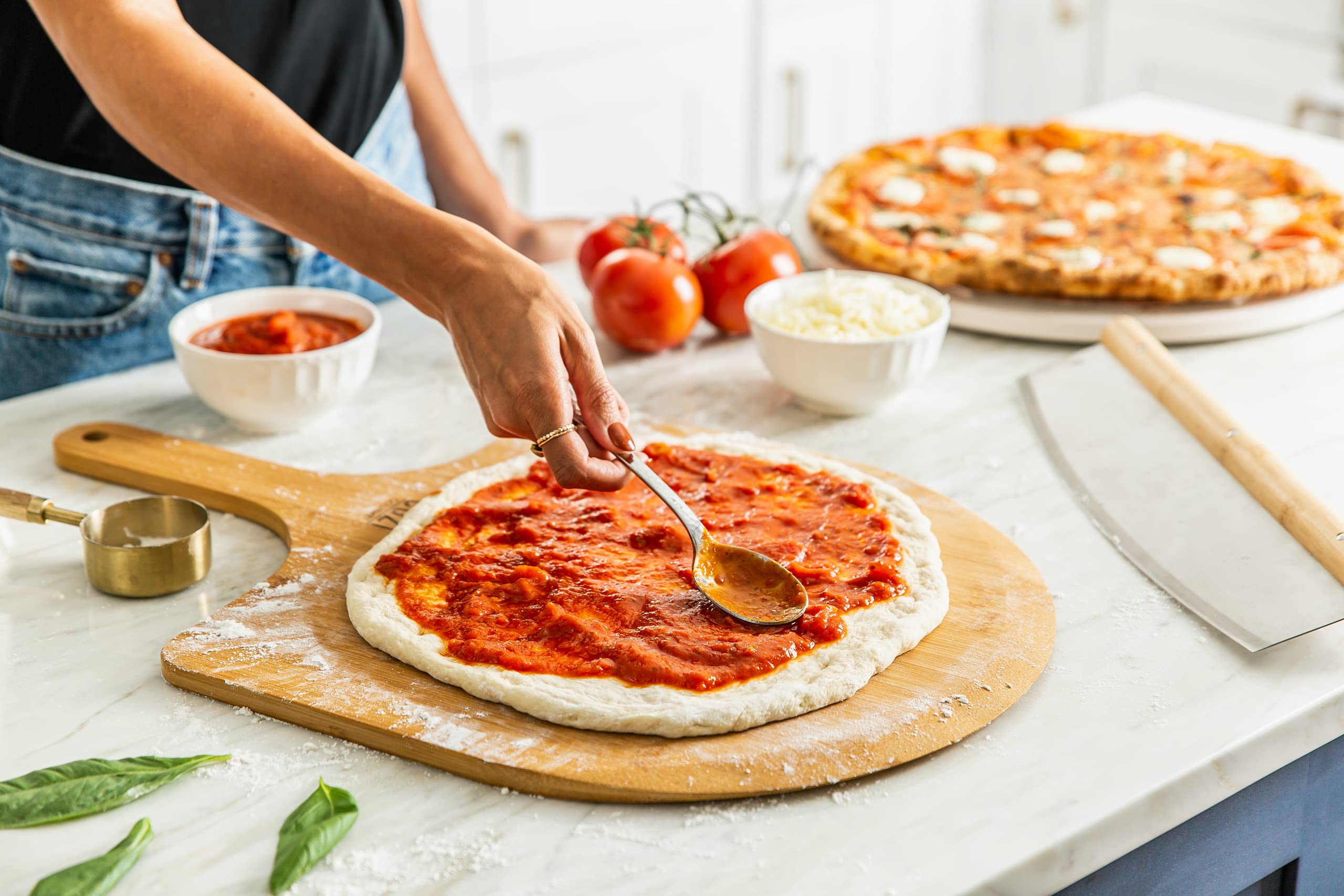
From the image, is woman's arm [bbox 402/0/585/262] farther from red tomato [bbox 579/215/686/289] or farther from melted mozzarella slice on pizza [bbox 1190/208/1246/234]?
melted mozzarella slice on pizza [bbox 1190/208/1246/234]

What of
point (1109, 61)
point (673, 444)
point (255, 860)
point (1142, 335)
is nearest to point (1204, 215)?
point (1142, 335)

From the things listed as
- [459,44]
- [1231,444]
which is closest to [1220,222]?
[1231,444]

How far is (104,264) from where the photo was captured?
6.51ft

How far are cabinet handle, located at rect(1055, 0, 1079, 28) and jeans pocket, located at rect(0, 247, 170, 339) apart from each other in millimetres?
4325

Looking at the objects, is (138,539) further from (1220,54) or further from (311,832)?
(1220,54)

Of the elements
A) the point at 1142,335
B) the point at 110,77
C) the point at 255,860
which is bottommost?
the point at 255,860

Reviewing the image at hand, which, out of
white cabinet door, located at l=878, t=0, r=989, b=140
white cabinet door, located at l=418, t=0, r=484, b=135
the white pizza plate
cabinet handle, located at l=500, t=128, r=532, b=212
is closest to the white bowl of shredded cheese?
the white pizza plate

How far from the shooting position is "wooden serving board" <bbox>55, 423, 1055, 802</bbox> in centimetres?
115

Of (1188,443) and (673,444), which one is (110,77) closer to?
(673,444)

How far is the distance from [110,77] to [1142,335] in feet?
4.86

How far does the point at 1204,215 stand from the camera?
2441mm

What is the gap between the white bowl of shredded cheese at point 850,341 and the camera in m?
1.80

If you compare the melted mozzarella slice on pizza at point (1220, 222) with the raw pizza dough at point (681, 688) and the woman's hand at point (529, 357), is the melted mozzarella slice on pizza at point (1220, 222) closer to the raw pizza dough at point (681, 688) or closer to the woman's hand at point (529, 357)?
the raw pizza dough at point (681, 688)

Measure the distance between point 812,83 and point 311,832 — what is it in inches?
173
